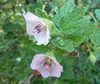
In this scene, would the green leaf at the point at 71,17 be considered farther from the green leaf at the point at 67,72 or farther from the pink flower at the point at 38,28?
the green leaf at the point at 67,72

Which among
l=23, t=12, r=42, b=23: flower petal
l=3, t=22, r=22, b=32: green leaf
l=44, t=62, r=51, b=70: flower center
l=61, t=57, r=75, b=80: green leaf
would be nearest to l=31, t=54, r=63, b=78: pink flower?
l=44, t=62, r=51, b=70: flower center

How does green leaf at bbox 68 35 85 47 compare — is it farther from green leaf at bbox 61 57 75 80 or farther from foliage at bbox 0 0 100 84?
green leaf at bbox 61 57 75 80

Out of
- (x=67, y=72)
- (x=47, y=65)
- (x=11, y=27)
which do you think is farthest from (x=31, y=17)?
(x=11, y=27)

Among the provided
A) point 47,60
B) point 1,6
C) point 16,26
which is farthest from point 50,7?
point 47,60

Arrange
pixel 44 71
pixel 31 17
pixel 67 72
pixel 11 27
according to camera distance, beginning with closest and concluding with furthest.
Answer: pixel 31 17, pixel 44 71, pixel 67 72, pixel 11 27

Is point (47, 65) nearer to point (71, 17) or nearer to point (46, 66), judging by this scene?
point (46, 66)

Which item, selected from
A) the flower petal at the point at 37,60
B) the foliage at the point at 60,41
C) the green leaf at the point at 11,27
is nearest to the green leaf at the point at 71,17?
the foliage at the point at 60,41
